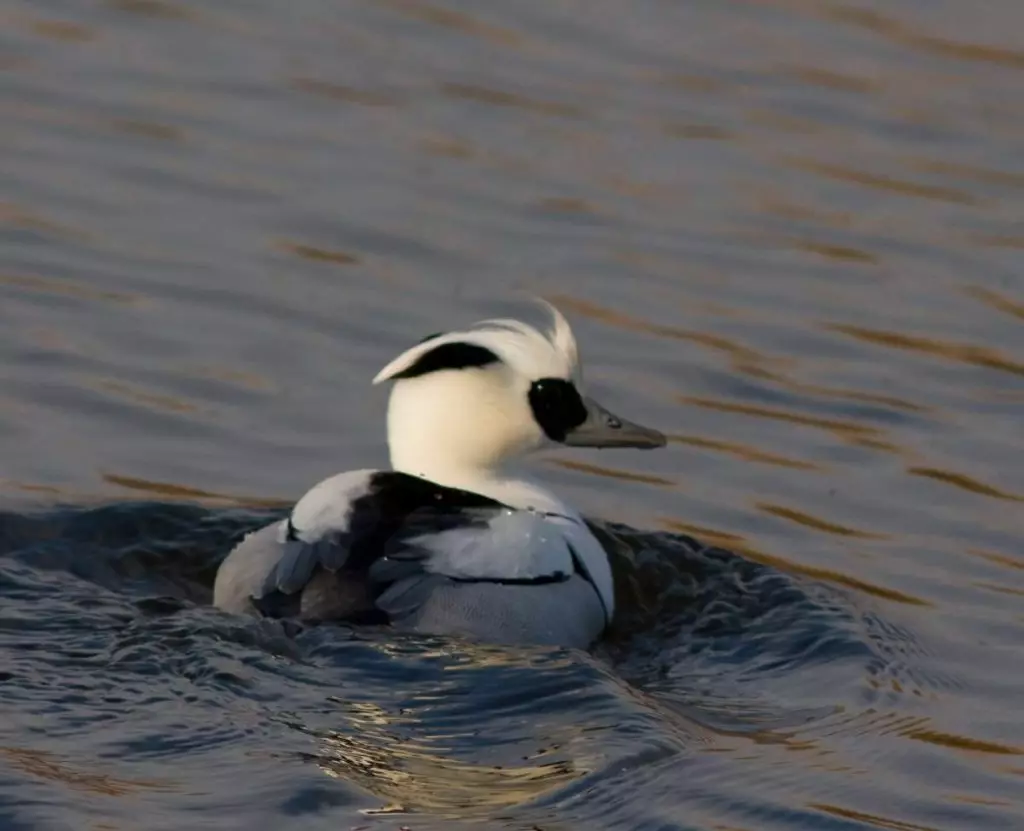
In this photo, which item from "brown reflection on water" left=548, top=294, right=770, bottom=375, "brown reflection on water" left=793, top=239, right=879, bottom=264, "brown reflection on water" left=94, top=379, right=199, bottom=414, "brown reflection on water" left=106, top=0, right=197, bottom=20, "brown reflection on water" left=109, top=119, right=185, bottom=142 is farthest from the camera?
"brown reflection on water" left=106, top=0, right=197, bottom=20

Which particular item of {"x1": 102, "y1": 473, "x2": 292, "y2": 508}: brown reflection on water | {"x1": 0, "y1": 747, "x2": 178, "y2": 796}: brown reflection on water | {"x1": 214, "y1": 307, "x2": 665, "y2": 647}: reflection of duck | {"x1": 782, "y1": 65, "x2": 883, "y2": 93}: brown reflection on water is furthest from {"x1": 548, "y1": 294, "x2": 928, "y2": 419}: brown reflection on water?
{"x1": 0, "y1": 747, "x2": 178, "y2": 796}: brown reflection on water

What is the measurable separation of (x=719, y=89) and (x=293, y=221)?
2857 millimetres

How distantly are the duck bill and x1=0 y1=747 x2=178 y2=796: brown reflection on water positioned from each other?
2803mm

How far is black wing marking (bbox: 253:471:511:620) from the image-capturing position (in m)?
7.96

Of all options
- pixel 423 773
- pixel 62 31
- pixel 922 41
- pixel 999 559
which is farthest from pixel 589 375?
pixel 62 31

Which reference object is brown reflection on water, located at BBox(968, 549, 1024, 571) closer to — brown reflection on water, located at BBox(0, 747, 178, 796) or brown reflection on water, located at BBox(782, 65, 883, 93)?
brown reflection on water, located at BBox(0, 747, 178, 796)

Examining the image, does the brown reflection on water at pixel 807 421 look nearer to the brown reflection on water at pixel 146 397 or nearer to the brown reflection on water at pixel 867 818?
the brown reflection on water at pixel 146 397

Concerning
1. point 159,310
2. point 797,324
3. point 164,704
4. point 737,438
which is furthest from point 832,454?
point 164,704

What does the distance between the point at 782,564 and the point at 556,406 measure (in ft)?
3.48

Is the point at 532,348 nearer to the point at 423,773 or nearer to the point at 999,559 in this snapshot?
the point at 999,559

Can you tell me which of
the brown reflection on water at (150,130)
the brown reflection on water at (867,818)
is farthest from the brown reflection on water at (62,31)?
the brown reflection on water at (867,818)

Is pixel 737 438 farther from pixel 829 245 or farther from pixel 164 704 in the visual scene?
Result: pixel 164 704

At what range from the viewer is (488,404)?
896 cm

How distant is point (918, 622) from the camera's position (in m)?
8.83
